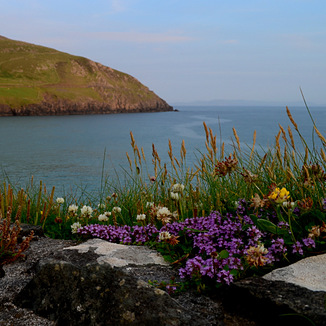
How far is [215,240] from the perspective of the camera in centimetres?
414

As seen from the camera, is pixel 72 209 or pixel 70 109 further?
pixel 70 109

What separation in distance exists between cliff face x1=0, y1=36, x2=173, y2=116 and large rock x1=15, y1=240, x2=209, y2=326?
124508 millimetres

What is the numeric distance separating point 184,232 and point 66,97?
137 metres

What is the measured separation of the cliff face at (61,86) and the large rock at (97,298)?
125 metres

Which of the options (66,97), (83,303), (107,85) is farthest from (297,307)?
(107,85)

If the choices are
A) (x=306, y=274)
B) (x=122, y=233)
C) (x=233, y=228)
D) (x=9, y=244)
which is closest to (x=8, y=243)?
(x=9, y=244)

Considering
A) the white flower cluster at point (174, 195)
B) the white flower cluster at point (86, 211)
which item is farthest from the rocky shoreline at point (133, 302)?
the white flower cluster at point (86, 211)

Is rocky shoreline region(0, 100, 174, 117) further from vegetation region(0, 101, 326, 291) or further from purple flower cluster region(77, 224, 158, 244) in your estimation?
vegetation region(0, 101, 326, 291)

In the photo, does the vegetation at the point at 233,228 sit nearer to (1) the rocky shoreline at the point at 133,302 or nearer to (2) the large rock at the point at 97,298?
(1) the rocky shoreline at the point at 133,302

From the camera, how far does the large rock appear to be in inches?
107

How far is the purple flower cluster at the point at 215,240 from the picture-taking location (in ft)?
10.9

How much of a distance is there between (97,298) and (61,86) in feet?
485

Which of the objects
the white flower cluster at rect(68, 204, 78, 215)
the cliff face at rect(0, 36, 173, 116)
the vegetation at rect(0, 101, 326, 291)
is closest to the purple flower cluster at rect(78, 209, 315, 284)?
the vegetation at rect(0, 101, 326, 291)

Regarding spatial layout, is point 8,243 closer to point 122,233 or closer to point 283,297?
point 122,233
